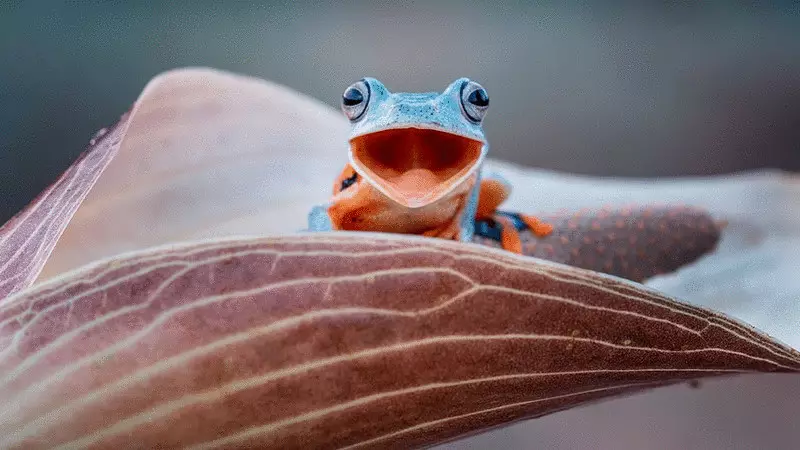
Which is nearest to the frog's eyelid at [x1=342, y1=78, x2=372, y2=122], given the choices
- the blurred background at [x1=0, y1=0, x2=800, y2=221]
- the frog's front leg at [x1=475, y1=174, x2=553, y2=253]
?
the frog's front leg at [x1=475, y1=174, x2=553, y2=253]

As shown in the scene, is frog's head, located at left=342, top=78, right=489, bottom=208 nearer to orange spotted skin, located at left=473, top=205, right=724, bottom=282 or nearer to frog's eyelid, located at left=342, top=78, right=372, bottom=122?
frog's eyelid, located at left=342, top=78, right=372, bottom=122

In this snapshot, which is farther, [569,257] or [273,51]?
[273,51]

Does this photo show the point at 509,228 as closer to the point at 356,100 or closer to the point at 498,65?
the point at 356,100

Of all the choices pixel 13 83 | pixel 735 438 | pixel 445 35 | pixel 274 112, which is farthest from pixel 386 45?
pixel 735 438

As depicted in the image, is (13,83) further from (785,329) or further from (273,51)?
(785,329)

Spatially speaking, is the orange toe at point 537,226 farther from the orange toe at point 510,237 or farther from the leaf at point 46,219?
the leaf at point 46,219

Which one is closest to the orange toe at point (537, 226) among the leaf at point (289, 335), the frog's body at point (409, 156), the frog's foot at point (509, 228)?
the frog's foot at point (509, 228)
